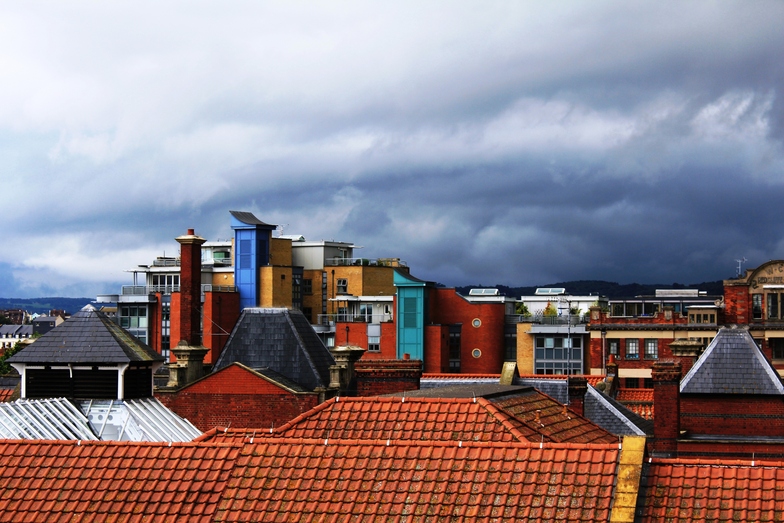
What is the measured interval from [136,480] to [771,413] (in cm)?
2424

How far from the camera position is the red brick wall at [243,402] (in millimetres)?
41250

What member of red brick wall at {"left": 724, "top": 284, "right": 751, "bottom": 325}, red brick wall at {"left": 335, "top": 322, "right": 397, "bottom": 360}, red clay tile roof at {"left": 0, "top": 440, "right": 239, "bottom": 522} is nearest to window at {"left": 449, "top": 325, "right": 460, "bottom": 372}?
red brick wall at {"left": 335, "top": 322, "right": 397, "bottom": 360}

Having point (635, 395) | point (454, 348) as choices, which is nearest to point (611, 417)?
point (635, 395)

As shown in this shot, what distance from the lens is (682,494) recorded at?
657 inches

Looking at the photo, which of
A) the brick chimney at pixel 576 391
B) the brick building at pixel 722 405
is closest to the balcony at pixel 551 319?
the brick chimney at pixel 576 391

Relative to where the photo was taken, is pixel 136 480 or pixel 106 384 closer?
pixel 136 480

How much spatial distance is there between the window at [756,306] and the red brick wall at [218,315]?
41.0m

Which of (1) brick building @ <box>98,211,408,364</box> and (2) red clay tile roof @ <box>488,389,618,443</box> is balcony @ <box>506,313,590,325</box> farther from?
(2) red clay tile roof @ <box>488,389,618,443</box>

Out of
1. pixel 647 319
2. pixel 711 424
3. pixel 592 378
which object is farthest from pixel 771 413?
pixel 647 319

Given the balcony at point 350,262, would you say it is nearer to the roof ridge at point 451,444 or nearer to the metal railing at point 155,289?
the metal railing at point 155,289

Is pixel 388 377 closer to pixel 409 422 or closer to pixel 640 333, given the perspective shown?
pixel 409 422

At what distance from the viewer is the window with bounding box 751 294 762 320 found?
3720 inches

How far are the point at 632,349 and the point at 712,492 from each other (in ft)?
263

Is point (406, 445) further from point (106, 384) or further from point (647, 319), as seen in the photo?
point (647, 319)
